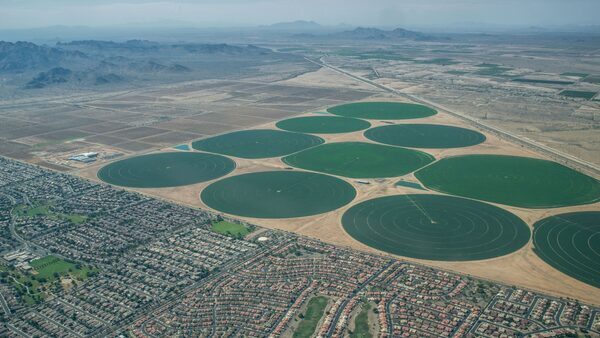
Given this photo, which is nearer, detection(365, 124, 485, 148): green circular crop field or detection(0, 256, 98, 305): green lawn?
detection(0, 256, 98, 305): green lawn

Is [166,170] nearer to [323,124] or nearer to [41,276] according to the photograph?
[41,276]

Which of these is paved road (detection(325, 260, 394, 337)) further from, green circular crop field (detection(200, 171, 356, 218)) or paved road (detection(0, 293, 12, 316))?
paved road (detection(0, 293, 12, 316))

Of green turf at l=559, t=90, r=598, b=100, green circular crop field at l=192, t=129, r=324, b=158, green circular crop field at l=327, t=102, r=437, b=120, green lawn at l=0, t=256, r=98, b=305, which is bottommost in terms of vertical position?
green lawn at l=0, t=256, r=98, b=305

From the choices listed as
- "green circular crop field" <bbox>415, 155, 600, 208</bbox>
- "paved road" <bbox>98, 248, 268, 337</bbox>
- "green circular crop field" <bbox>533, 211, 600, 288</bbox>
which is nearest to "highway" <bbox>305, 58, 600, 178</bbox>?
"green circular crop field" <bbox>415, 155, 600, 208</bbox>

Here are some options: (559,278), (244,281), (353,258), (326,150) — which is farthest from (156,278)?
(326,150)

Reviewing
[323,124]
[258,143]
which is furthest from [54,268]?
[323,124]

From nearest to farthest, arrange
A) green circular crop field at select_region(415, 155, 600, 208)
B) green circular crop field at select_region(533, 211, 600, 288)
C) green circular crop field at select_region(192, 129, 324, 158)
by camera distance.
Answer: green circular crop field at select_region(533, 211, 600, 288) < green circular crop field at select_region(415, 155, 600, 208) < green circular crop field at select_region(192, 129, 324, 158)

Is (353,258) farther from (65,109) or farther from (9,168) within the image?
(65,109)
